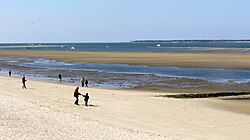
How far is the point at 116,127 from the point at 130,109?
5.19 m

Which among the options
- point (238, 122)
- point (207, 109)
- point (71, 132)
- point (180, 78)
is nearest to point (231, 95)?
point (207, 109)

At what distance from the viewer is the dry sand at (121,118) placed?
716 inches

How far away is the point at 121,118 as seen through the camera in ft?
73.6

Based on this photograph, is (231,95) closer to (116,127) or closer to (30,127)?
(116,127)

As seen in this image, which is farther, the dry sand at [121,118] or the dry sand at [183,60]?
the dry sand at [183,60]

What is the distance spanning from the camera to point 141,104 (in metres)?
26.6

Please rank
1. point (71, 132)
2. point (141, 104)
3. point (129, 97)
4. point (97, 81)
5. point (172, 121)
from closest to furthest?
point (71, 132) → point (172, 121) → point (141, 104) → point (129, 97) → point (97, 81)

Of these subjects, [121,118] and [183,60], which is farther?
[183,60]

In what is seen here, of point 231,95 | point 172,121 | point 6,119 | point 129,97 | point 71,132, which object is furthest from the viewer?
point 231,95

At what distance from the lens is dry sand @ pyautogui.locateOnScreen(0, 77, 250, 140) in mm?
18188

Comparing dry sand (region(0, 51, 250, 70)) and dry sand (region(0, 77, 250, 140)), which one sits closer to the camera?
dry sand (region(0, 77, 250, 140))

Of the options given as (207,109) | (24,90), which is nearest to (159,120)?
(207,109)

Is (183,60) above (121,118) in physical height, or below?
above

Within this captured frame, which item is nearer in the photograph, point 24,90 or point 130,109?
point 130,109
